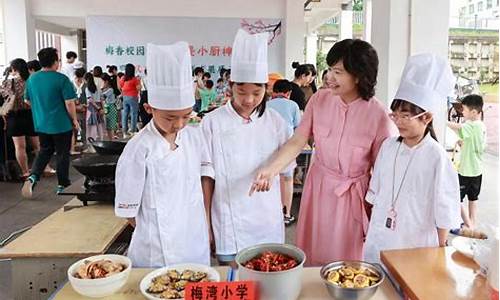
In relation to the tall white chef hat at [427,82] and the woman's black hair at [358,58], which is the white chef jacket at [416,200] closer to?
the tall white chef hat at [427,82]

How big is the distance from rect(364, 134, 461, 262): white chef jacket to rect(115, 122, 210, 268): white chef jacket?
0.56 m

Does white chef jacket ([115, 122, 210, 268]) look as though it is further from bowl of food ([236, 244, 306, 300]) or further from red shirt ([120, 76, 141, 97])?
red shirt ([120, 76, 141, 97])

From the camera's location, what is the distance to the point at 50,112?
445 cm

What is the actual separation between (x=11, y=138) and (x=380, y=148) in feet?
15.6

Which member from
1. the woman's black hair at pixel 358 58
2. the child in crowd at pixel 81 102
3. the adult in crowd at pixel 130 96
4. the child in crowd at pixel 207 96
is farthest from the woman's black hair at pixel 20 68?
the woman's black hair at pixel 358 58

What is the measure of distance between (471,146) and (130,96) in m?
5.84

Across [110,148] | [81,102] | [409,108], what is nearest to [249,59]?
[409,108]

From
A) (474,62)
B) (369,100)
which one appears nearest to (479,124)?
(474,62)

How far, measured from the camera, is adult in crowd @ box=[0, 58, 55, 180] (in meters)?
4.91

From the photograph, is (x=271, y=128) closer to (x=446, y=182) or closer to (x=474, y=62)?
(x=446, y=182)

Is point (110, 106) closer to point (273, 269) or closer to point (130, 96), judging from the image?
point (130, 96)

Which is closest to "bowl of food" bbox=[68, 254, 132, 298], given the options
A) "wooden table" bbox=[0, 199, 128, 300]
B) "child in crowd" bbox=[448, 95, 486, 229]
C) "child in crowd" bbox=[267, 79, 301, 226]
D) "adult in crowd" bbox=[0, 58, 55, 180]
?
"wooden table" bbox=[0, 199, 128, 300]

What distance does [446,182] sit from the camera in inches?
55.2

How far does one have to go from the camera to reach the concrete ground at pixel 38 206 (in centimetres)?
377
